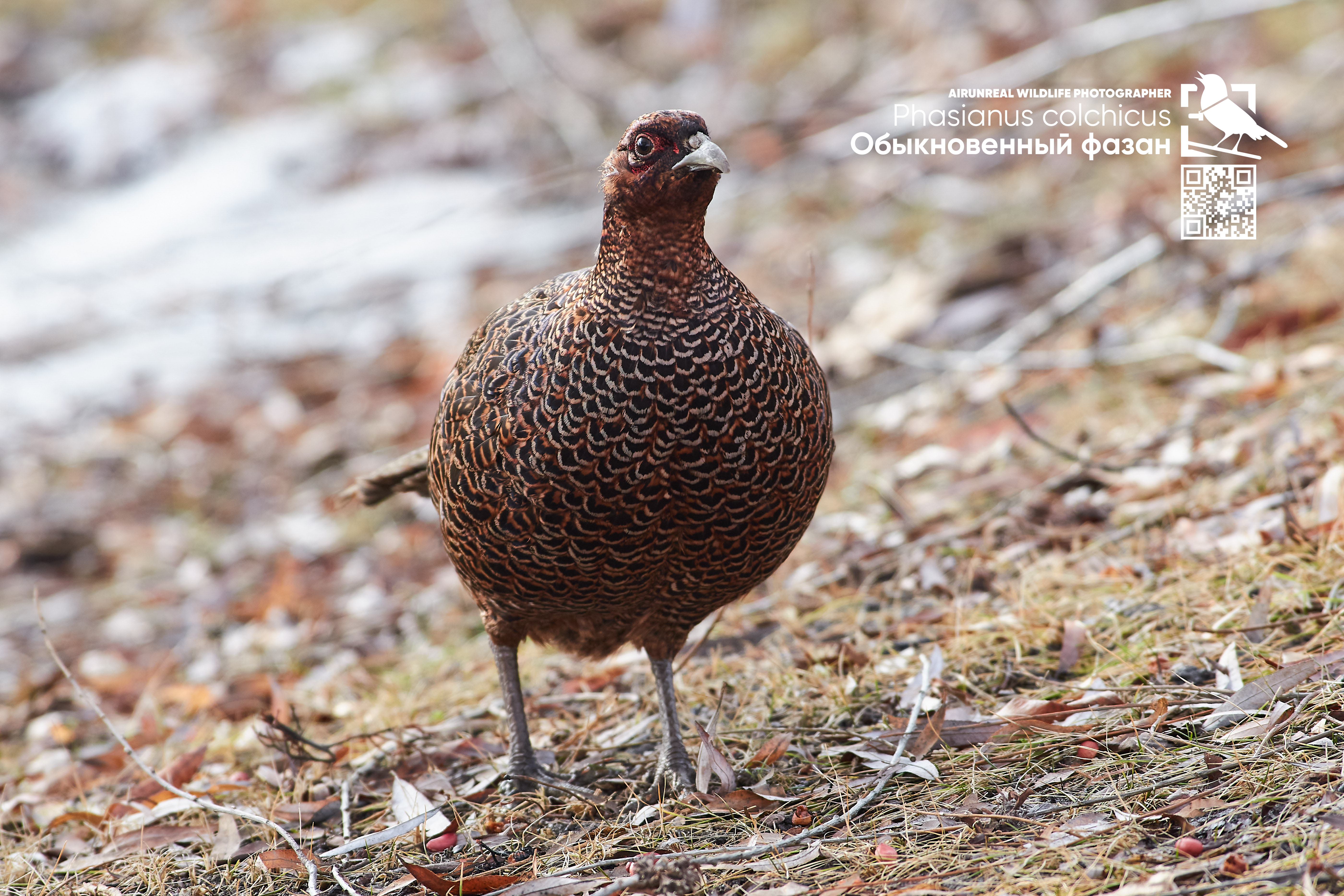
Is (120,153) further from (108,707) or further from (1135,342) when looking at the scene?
(1135,342)

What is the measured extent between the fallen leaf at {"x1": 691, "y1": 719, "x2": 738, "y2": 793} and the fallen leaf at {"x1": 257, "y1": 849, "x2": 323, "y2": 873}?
104 cm

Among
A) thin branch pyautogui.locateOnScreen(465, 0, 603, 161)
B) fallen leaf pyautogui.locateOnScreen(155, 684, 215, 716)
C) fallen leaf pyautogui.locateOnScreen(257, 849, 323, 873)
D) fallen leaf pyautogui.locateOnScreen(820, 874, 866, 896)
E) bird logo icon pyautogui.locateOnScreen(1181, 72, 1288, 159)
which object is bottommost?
fallen leaf pyautogui.locateOnScreen(155, 684, 215, 716)

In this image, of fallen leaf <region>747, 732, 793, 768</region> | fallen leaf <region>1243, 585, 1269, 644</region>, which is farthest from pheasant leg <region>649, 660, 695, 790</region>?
fallen leaf <region>1243, 585, 1269, 644</region>

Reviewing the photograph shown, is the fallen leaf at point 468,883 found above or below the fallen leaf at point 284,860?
above

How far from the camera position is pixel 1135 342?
5.48 m

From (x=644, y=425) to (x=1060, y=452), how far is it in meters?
2.11

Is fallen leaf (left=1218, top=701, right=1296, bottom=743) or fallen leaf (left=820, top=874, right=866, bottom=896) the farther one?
fallen leaf (left=1218, top=701, right=1296, bottom=743)

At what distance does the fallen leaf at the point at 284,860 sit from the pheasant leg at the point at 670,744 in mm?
961

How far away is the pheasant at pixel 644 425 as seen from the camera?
9.14 feet

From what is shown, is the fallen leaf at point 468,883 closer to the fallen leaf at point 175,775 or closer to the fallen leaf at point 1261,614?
the fallen leaf at point 175,775

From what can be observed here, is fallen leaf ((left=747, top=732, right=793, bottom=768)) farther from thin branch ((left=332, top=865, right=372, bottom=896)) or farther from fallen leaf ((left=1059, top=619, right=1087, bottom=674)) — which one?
thin branch ((left=332, top=865, right=372, bottom=896))

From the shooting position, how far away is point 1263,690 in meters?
2.92

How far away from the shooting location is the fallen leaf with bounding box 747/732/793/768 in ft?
10.8

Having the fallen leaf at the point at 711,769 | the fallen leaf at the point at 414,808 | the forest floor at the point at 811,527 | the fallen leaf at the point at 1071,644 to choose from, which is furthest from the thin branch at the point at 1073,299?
the fallen leaf at the point at 414,808
